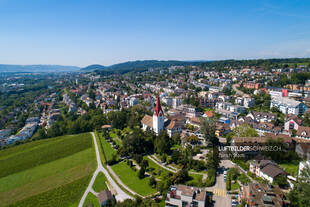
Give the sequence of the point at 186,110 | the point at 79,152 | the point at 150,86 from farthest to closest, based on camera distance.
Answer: the point at 150,86 < the point at 186,110 < the point at 79,152

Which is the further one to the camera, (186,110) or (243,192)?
(186,110)

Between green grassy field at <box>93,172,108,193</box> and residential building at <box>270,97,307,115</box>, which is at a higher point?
residential building at <box>270,97,307,115</box>

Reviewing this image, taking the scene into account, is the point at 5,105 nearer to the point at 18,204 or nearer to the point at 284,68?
the point at 18,204

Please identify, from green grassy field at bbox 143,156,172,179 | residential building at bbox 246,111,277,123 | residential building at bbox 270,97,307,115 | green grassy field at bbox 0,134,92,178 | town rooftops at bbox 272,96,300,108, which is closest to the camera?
green grassy field at bbox 143,156,172,179

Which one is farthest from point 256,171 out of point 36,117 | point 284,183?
point 36,117

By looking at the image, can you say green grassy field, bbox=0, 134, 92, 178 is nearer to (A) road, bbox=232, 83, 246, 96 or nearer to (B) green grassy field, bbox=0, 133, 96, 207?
(B) green grassy field, bbox=0, 133, 96, 207

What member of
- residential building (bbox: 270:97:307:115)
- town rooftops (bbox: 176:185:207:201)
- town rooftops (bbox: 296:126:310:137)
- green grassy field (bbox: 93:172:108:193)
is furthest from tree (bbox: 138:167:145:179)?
residential building (bbox: 270:97:307:115)

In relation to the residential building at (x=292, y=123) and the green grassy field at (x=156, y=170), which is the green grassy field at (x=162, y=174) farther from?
the residential building at (x=292, y=123)
